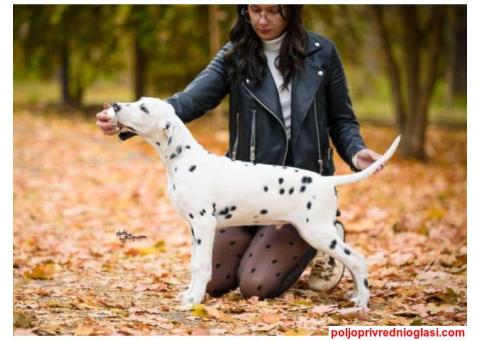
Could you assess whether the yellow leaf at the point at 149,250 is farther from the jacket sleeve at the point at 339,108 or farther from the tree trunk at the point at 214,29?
the tree trunk at the point at 214,29

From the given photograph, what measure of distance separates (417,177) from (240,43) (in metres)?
7.10

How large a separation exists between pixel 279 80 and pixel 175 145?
939mm

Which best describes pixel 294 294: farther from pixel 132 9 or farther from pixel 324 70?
pixel 132 9

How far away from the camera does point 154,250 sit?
19.8ft

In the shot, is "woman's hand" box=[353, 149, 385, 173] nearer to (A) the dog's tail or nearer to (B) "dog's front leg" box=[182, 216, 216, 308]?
(A) the dog's tail

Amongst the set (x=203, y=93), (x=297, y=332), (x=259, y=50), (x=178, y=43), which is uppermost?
(x=178, y=43)

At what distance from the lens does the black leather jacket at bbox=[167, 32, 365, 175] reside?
4.23 meters

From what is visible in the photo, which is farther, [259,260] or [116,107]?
[259,260]

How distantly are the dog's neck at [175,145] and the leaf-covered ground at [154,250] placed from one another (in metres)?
0.83

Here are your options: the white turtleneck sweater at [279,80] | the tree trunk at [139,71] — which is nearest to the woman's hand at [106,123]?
the white turtleneck sweater at [279,80]

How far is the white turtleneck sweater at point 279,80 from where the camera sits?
4.27m

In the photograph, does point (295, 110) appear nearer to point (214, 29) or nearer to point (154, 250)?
point (154, 250)

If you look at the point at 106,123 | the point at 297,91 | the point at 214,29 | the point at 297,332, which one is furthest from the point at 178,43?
the point at 297,332
